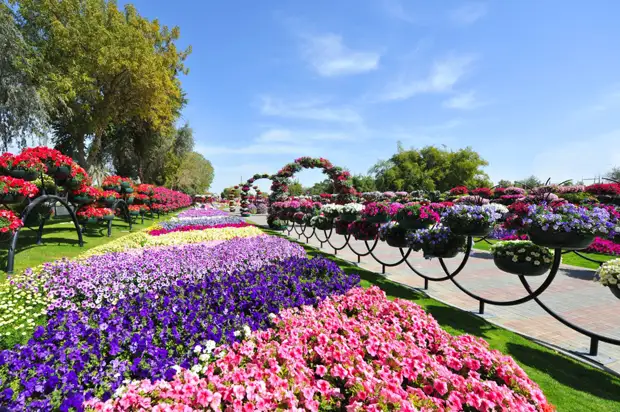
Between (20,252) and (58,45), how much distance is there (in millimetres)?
14687

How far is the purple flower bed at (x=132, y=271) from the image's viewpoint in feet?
13.3

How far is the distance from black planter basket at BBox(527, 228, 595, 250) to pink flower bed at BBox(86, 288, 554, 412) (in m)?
1.67

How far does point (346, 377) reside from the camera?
6.78ft

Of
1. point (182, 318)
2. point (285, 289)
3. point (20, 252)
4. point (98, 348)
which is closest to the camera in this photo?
point (98, 348)

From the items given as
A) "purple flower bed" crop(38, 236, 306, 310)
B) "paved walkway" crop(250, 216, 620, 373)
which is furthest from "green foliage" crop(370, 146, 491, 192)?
"purple flower bed" crop(38, 236, 306, 310)

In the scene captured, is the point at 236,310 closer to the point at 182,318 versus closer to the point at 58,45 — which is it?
the point at 182,318

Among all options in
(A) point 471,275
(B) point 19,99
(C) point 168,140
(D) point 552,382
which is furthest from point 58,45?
(D) point 552,382

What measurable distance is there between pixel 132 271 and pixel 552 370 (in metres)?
5.53

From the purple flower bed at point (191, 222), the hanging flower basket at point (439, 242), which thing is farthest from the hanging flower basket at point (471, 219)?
the purple flower bed at point (191, 222)

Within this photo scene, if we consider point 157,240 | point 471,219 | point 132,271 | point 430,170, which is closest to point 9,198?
point 157,240

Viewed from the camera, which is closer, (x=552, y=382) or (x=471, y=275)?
(x=552, y=382)

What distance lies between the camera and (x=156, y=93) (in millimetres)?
19578

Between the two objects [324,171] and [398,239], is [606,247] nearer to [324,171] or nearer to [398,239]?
[398,239]

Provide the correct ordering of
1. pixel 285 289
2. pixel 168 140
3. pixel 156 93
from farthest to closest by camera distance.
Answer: pixel 168 140 → pixel 156 93 → pixel 285 289
